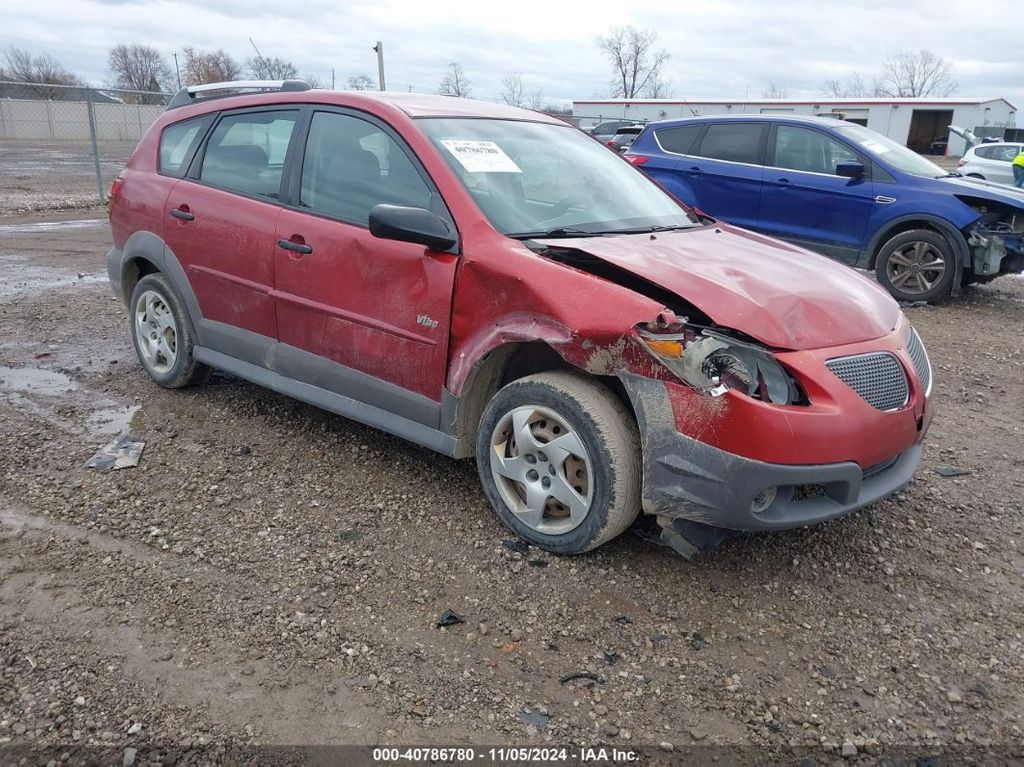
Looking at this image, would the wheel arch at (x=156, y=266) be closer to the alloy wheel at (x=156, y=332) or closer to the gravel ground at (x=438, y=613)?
the alloy wheel at (x=156, y=332)

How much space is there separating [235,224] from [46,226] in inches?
391

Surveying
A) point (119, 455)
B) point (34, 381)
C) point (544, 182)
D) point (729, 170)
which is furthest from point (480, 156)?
point (729, 170)

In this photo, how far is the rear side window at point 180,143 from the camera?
15.2 feet

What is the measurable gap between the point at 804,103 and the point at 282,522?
33.7m

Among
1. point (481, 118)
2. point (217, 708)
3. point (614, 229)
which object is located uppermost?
point (481, 118)

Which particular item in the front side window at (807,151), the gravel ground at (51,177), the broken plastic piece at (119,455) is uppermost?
the front side window at (807,151)

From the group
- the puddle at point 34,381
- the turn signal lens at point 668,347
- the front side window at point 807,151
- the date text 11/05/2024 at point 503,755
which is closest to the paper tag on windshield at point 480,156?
the turn signal lens at point 668,347

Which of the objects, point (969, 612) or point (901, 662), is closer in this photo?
point (901, 662)

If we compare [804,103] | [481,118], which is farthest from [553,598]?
[804,103]

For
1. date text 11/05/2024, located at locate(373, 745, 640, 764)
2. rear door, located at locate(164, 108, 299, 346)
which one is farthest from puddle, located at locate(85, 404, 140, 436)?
date text 11/05/2024, located at locate(373, 745, 640, 764)

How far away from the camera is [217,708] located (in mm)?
2387

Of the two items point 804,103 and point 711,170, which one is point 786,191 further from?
point 804,103

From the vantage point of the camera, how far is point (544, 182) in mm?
3766

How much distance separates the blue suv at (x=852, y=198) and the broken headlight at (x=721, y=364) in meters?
6.02
